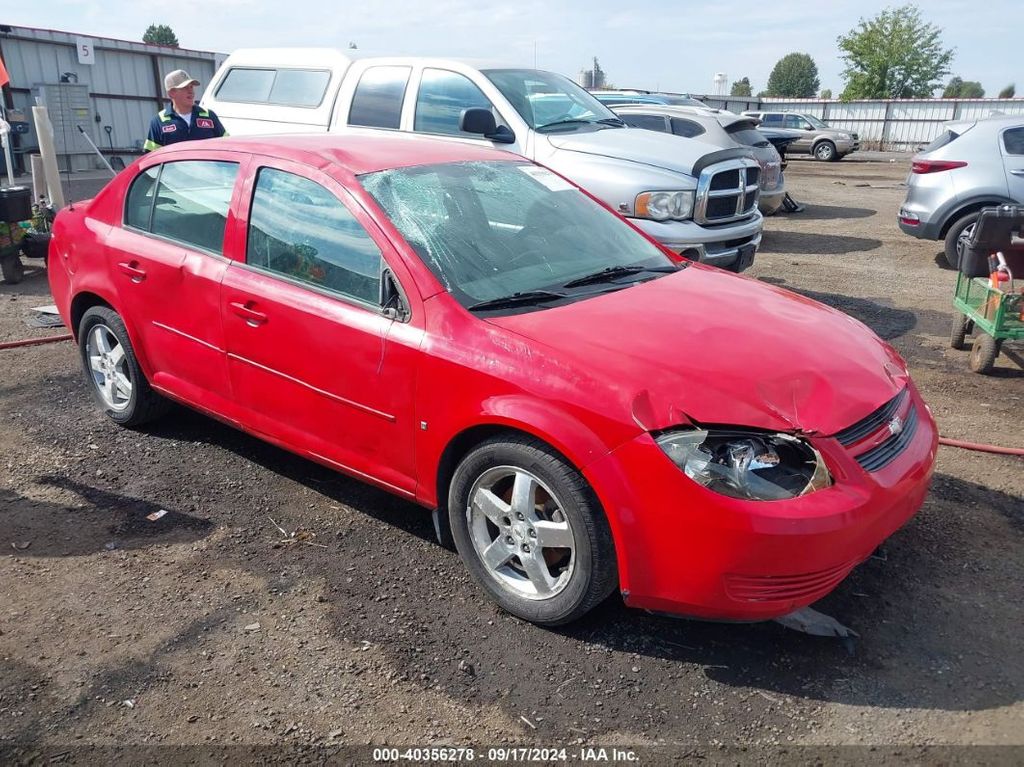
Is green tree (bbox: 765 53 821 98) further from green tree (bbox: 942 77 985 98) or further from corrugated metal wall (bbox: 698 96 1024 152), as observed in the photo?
corrugated metal wall (bbox: 698 96 1024 152)

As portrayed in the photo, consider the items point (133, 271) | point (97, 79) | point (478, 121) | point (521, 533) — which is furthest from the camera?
point (97, 79)

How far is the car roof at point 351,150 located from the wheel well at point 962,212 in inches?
281

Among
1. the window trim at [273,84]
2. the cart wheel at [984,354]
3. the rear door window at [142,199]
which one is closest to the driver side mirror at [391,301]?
the rear door window at [142,199]

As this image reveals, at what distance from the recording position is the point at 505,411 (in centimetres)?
300

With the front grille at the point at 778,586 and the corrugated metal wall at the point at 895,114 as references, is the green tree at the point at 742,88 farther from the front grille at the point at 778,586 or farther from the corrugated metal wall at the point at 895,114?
the front grille at the point at 778,586

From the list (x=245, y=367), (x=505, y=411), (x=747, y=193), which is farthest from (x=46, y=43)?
(x=505, y=411)

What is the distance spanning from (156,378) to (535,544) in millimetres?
2601

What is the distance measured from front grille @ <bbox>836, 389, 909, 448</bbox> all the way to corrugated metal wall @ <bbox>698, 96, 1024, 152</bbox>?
1299 inches

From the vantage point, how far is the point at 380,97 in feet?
26.1

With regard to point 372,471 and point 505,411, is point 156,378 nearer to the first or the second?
point 372,471

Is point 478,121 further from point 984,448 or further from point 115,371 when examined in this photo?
point 984,448

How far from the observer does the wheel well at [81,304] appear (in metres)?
4.91

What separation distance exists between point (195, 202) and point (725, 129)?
9.89 meters

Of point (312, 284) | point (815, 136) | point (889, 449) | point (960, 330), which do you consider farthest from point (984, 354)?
point (815, 136)
